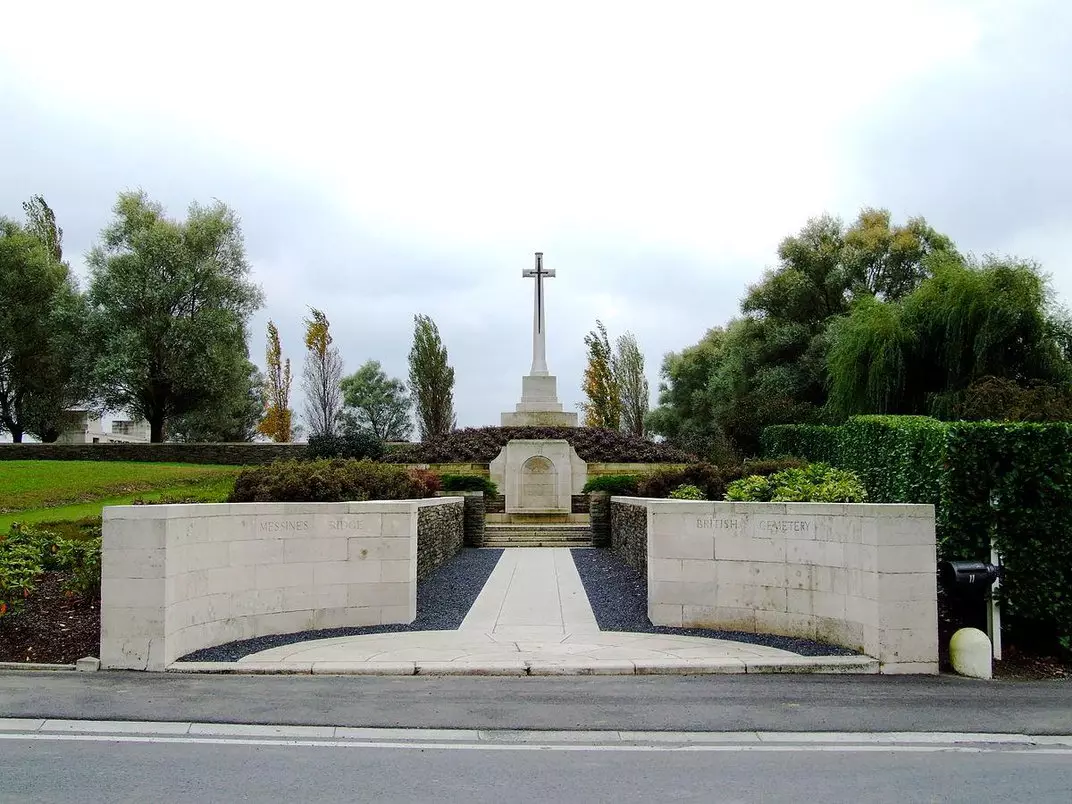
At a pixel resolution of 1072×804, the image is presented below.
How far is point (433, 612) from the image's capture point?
1073cm

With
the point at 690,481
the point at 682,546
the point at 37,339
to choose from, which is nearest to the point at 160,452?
the point at 37,339

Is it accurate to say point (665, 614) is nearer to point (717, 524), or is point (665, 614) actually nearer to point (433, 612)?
point (717, 524)

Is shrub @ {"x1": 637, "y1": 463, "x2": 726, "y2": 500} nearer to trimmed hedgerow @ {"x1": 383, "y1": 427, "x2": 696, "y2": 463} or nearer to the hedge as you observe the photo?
the hedge

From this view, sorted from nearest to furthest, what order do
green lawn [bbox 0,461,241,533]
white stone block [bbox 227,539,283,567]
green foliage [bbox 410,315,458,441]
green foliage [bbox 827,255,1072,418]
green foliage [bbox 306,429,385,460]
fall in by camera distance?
1. white stone block [bbox 227,539,283,567]
2. green lawn [bbox 0,461,241,533]
3. green foliage [bbox 827,255,1072,418]
4. green foliage [bbox 306,429,385,460]
5. green foliage [bbox 410,315,458,441]

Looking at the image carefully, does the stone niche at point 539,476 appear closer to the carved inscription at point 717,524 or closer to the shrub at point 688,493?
the shrub at point 688,493

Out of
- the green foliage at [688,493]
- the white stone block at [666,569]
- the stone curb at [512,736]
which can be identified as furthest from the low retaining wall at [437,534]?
the stone curb at [512,736]

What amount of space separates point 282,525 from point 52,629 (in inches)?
100.0

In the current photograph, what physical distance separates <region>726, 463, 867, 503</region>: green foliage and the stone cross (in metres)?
20.4

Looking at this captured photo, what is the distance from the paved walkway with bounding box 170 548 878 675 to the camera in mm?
7816

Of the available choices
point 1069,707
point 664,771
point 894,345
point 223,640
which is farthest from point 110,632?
point 894,345

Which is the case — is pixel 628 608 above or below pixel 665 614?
below

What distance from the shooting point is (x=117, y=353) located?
33188 millimetres

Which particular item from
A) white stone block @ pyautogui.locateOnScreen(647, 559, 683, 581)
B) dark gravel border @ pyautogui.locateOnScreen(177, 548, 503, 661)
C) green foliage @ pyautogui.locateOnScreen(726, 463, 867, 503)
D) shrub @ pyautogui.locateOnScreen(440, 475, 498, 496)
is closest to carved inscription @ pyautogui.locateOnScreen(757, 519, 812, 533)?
green foliage @ pyautogui.locateOnScreen(726, 463, 867, 503)

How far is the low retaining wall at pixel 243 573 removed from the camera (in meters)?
7.98
